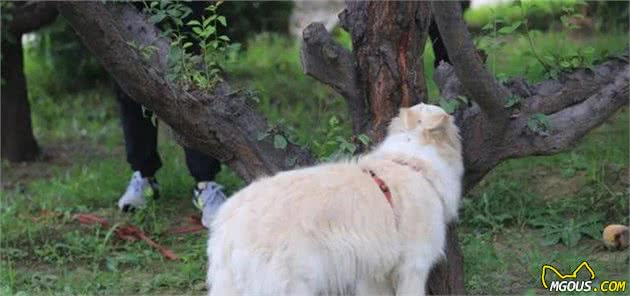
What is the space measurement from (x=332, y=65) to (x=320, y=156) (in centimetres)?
40

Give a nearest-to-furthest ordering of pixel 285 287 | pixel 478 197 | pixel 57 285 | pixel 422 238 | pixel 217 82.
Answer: pixel 285 287 → pixel 422 238 → pixel 217 82 → pixel 57 285 → pixel 478 197

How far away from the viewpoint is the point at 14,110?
7.26 meters

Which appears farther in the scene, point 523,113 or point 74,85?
point 74,85

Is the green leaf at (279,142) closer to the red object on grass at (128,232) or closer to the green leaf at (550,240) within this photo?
the red object on grass at (128,232)

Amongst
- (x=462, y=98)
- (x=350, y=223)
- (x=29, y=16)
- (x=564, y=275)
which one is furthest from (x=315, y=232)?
(x=29, y=16)

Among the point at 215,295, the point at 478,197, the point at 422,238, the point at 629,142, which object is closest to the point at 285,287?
the point at 215,295

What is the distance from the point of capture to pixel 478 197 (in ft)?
18.8

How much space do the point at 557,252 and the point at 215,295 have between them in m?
2.18

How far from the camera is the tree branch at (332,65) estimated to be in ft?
12.6

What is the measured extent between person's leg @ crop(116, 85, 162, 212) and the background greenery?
105 millimetres

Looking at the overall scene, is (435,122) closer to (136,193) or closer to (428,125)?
(428,125)

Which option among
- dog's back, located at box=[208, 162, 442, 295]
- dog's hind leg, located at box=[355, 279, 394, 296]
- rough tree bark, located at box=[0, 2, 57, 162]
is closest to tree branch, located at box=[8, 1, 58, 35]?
rough tree bark, located at box=[0, 2, 57, 162]

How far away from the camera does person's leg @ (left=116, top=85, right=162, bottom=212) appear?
5.73 meters

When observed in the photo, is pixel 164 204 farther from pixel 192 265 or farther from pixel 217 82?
pixel 217 82
